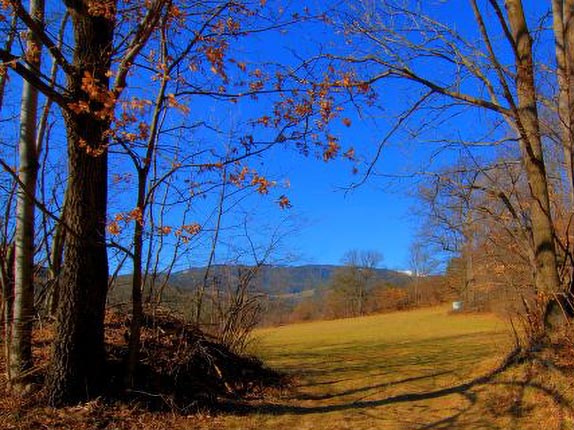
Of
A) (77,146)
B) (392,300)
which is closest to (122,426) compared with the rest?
(77,146)

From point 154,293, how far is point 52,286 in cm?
182

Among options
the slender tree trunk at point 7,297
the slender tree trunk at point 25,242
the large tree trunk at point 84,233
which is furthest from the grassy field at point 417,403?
the slender tree trunk at point 7,297

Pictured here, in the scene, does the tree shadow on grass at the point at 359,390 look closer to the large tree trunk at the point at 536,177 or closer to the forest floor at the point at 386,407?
the forest floor at the point at 386,407

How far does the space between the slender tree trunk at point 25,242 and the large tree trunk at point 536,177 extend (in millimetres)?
6472

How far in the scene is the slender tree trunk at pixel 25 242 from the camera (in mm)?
6043

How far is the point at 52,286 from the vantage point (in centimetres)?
809

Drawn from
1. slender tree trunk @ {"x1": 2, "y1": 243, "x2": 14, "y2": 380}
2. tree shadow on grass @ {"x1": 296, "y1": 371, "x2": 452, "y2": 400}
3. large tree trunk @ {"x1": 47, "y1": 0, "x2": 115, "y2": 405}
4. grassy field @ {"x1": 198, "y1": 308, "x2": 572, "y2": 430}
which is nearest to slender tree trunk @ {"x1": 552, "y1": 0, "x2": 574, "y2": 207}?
grassy field @ {"x1": 198, "y1": 308, "x2": 572, "y2": 430}

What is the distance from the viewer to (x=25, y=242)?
20.7ft

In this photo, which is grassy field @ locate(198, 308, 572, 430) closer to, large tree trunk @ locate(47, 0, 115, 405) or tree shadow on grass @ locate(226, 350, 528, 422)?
tree shadow on grass @ locate(226, 350, 528, 422)

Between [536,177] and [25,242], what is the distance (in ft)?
23.0

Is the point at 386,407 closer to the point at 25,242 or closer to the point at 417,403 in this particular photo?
the point at 417,403

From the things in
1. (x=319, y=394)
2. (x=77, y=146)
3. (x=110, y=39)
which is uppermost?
(x=110, y=39)

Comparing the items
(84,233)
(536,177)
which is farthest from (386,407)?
(84,233)

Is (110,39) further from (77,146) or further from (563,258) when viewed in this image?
(563,258)
